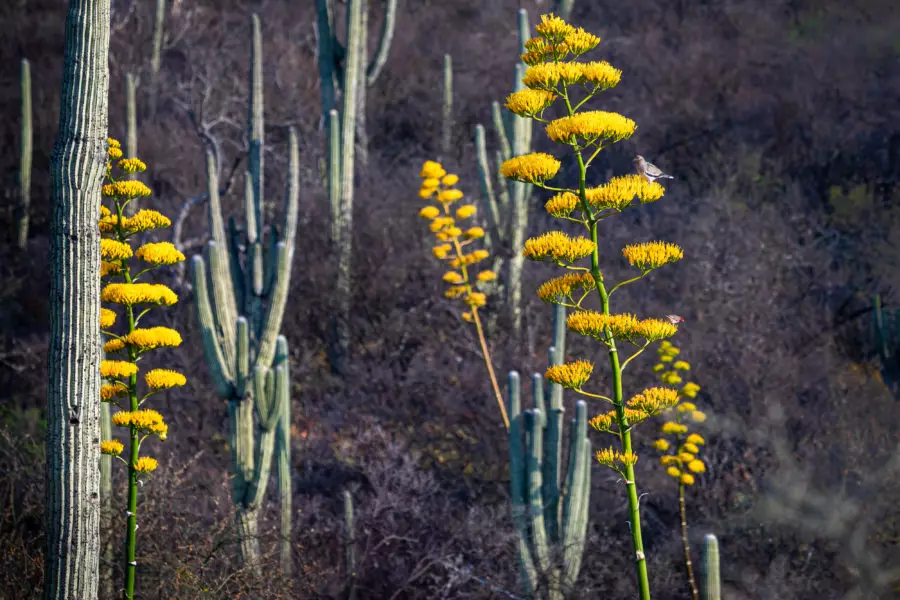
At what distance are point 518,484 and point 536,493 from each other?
14cm

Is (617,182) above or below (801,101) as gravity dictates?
below

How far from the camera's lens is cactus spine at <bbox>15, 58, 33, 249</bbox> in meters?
13.5

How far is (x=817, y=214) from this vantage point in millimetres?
12266

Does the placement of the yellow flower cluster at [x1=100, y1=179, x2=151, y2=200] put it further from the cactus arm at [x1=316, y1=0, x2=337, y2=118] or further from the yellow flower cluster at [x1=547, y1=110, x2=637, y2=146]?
the cactus arm at [x1=316, y1=0, x2=337, y2=118]

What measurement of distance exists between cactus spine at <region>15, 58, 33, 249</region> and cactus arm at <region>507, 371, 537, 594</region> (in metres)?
8.89

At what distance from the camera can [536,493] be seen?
6.98m

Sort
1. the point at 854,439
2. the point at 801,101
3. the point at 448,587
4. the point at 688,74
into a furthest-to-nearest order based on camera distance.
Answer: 1. the point at 688,74
2. the point at 801,101
3. the point at 854,439
4. the point at 448,587

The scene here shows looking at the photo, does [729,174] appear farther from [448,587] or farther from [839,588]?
[448,587]

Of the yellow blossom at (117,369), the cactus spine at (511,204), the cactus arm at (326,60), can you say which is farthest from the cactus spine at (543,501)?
the cactus arm at (326,60)

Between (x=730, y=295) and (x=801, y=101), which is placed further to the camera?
(x=801, y=101)

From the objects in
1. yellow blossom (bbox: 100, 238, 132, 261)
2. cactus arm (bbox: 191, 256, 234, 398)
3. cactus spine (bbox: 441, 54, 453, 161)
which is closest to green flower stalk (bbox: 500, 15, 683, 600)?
yellow blossom (bbox: 100, 238, 132, 261)

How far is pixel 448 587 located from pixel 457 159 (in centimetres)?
864

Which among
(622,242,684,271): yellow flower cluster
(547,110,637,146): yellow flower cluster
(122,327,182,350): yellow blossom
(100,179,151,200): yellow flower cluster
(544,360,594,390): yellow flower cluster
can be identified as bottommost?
(544,360,594,390): yellow flower cluster

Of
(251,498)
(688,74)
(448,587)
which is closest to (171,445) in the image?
(251,498)
